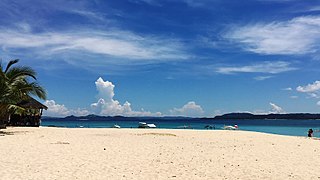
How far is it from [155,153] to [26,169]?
17.3ft

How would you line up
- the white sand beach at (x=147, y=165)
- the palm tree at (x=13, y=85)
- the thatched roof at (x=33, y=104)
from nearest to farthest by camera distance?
1. the white sand beach at (x=147, y=165)
2. the palm tree at (x=13, y=85)
3. the thatched roof at (x=33, y=104)

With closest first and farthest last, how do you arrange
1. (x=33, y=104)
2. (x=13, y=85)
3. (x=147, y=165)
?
(x=147, y=165), (x=13, y=85), (x=33, y=104)

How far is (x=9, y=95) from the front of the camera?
20844 mm

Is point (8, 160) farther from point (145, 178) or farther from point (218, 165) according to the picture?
point (218, 165)

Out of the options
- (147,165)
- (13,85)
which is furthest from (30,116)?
(147,165)

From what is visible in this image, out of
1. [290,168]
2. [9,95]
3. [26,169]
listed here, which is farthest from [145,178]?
[9,95]

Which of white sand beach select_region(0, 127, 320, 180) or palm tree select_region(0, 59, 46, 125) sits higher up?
palm tree select_region(0, 59, 46, 125)

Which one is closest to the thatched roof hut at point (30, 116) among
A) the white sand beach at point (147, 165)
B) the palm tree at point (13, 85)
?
the palm tree at point (13, 85)

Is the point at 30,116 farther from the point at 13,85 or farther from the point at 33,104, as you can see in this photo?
the point at 13,85

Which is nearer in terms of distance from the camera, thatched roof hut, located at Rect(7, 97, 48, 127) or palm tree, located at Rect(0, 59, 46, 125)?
palm tree, located at Rect(0, 59, 46, 125)

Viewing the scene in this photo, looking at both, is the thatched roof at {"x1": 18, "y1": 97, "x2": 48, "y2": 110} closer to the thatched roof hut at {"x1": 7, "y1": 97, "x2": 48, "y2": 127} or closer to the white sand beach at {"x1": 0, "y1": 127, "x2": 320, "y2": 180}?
the thatched roof hut at {"x1": 7, "y1": 97, "x2": 48, "y2": 127}

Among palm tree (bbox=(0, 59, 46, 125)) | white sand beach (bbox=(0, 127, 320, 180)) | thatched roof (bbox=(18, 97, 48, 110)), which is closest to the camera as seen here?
white sand beach (bbox=(0, 127, 320, 180))

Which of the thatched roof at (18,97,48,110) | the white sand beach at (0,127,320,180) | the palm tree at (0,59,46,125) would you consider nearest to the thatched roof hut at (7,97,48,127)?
the thatched roof at (18,97,48,110)

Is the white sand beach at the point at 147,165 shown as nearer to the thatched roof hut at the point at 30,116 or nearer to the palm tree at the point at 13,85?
the palm tree at the point at 13,85
